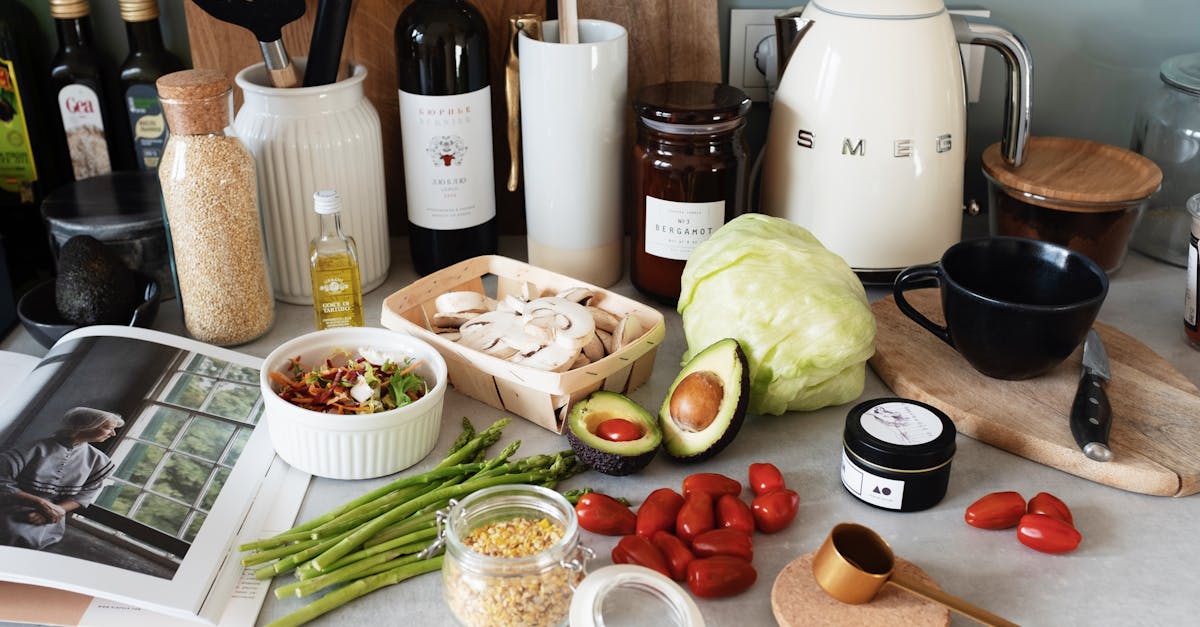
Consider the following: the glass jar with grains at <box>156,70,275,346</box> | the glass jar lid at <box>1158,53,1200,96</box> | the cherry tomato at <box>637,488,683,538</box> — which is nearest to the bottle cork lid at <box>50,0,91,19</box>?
the glass jar with grains at <box>156,70,275,346</box>

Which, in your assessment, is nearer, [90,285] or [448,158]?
[90,285]

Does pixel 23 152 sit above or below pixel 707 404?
above

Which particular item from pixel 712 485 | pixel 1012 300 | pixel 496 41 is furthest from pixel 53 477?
pixel 1012 300

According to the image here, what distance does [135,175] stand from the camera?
4.60ft

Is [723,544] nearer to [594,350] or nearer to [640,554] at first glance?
[640,554]

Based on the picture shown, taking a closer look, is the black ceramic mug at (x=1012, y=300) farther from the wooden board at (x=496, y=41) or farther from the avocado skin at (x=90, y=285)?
the avocado skin at (x=90, y=285)

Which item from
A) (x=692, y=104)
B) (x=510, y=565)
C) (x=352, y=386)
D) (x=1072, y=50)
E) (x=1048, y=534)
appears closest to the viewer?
(x=510, y=565)

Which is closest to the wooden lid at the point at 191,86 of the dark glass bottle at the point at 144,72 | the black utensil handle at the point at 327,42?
the black utensil handle at the point at 327,42

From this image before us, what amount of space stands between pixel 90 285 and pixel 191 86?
0.26 meters

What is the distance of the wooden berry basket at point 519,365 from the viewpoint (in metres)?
1.05

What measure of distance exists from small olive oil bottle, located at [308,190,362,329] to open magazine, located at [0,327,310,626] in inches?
4.4

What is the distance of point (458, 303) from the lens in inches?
46.6

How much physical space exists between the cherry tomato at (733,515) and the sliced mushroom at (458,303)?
0.39 metres

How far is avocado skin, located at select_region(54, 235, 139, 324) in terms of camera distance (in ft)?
3.85
